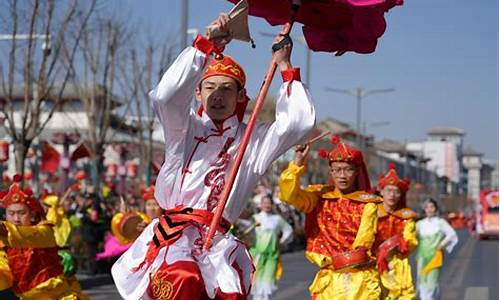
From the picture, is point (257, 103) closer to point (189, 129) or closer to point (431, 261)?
point (189, 129)

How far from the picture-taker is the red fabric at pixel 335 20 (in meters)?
5.62

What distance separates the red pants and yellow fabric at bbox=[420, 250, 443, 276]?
35.9 feet

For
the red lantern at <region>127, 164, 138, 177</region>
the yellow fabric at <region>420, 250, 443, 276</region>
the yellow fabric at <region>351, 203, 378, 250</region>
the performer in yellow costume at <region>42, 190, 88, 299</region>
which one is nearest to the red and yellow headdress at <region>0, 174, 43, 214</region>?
the performer in yellow costume at <region>42, 190, 88, 299</region>

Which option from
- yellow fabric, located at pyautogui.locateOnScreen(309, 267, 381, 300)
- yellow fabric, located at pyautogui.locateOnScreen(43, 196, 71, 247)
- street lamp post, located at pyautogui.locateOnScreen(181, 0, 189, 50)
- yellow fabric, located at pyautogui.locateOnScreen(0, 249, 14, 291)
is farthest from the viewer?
street lamp post, located at pyautogui.locateOnScreen(181, 0, 189, 50)

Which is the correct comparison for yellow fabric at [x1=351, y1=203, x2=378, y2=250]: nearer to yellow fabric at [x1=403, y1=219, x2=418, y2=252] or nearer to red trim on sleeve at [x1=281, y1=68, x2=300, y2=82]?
red trim on sleeve at [x1=281, y1=68, x2=300, y2=82]

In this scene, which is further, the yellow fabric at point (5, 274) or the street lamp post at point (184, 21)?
the street lamp post at point (184, 21)

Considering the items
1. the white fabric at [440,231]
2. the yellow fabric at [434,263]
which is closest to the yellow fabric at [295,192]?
the yellow fabric at [434,263]

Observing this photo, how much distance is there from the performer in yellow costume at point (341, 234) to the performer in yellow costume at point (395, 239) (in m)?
3.26

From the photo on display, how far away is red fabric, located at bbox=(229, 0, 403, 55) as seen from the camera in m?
5.62

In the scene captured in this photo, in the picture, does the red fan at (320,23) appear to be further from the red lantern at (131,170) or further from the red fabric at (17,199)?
the red lantern at (131,170)

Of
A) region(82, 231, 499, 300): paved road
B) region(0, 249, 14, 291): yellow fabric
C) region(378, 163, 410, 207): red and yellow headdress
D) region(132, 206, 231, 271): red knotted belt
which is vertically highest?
region(132, 206, 231, 271): red knotted belt

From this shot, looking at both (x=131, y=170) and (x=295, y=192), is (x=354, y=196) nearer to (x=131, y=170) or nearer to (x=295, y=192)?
(x=295, y=192)

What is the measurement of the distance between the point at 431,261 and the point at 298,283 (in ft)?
18.4

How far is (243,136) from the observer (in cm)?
555
